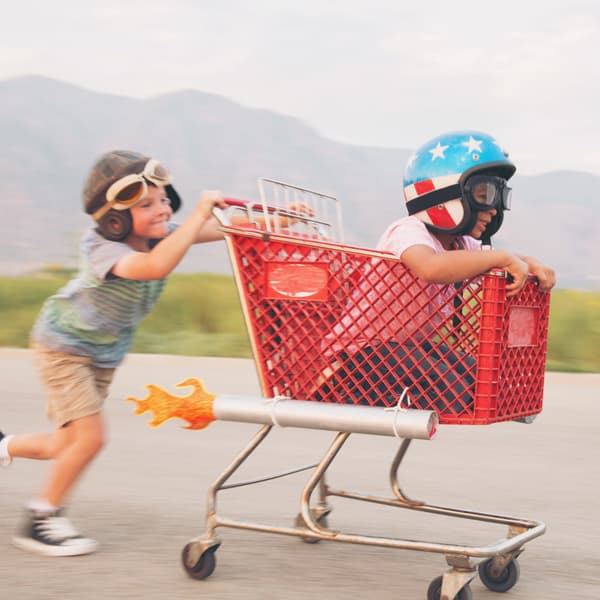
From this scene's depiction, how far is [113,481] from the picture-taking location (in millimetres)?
5539

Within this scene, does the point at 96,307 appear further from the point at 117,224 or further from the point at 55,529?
the point at 55,529

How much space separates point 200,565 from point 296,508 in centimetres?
117

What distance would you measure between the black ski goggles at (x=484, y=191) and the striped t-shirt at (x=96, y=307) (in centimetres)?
122

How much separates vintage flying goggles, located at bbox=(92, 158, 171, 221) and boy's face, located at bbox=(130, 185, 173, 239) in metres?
0.03

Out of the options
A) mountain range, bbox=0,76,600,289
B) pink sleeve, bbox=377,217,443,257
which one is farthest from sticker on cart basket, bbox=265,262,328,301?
mountain range, bbox=0,76,600,289

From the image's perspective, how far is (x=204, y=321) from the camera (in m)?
12.7

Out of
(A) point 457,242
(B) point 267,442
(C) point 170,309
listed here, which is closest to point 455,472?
(B) point 267,442

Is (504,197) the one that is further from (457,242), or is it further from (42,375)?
(42,375)

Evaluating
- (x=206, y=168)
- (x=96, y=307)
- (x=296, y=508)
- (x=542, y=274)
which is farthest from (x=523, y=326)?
(x=206, y=168)

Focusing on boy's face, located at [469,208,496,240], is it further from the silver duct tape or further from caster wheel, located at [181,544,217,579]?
caster wheel, located at [181,544,217,579]

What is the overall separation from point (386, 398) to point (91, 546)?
4.34ft

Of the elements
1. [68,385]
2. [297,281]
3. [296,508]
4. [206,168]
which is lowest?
[206,168]

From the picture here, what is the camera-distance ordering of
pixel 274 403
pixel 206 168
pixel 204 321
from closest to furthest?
pixel 274 403 → pixel 204 321 → pixel 206 168

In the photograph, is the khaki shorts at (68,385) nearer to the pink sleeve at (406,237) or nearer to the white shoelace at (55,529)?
the white shoelace at (55,529)
